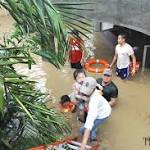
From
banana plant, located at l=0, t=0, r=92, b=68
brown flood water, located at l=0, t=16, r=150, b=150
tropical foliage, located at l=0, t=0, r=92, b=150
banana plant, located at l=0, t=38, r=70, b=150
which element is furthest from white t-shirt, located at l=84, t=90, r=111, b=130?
banana plant, located at l=0, t=0, r=92, b=68

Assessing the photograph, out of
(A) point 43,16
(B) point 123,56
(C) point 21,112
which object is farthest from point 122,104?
(A) point 43,16

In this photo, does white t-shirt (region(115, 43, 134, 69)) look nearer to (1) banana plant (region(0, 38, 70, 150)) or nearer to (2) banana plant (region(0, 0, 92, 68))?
(1) banana plant (region(0, 38, 70, 150))

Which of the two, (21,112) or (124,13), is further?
(124,13)

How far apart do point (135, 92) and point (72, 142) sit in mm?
2512

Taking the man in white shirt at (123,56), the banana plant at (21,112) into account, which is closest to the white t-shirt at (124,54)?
the man in white shirt at (123,56)

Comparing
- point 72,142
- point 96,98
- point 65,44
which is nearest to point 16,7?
point 65,44

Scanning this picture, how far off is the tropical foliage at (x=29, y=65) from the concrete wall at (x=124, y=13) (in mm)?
2805

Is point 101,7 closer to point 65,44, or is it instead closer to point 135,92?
point 135,92

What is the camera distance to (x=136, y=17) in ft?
27.1

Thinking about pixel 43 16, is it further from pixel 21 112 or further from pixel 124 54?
pixel 124 54

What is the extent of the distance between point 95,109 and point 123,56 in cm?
303

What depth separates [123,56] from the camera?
8.68m

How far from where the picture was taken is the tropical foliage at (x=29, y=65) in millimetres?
3691

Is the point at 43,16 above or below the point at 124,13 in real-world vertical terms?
above
